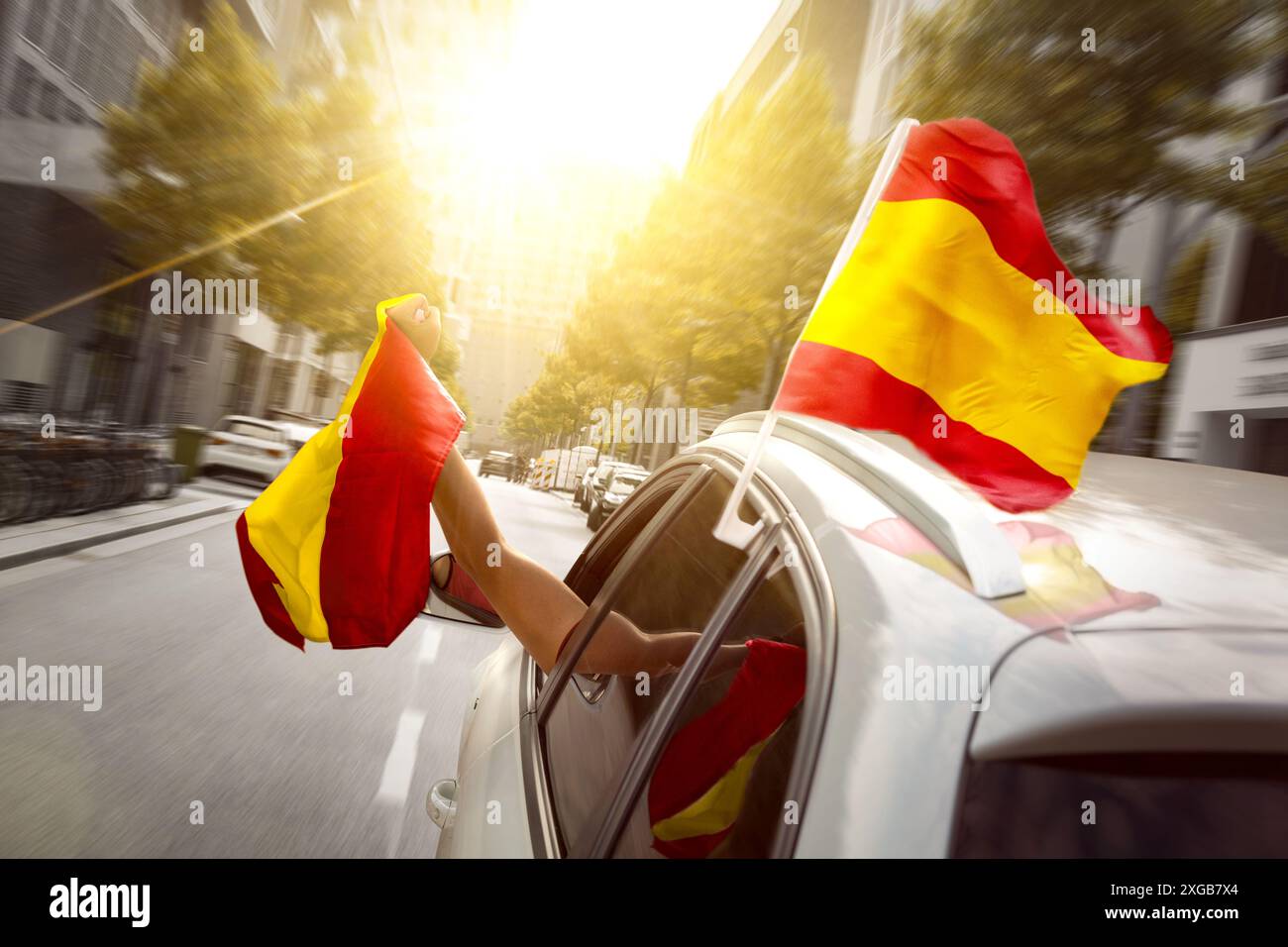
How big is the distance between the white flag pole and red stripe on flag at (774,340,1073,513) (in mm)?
51

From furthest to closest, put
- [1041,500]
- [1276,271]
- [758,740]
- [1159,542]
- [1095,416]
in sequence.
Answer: [1276,271] → [1095,416] → [758,740] → [1041,500] → [1159,542]

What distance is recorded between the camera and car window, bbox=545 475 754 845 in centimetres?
151

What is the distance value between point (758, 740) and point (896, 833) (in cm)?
66

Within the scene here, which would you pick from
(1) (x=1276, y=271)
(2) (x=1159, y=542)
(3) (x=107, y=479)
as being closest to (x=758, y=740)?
(2) (x=1159, y=542)

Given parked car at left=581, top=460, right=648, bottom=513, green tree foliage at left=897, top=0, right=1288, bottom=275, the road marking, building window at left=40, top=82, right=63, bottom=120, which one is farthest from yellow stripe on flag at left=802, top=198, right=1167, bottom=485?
building window at left=40, top=82, right=63, bottom=120

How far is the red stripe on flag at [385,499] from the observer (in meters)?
1.84

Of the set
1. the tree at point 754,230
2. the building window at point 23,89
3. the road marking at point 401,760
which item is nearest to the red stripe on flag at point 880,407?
the road marking at point 401,760

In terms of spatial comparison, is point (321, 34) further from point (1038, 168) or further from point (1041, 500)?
point (1041, 500)

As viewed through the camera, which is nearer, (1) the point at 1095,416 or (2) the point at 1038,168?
(1) the point at 1095,416

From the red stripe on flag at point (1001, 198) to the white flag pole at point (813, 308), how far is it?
4 cm

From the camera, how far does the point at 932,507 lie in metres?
0.95

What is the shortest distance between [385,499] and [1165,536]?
1466 mm

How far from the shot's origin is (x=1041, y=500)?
1210 millimetres
